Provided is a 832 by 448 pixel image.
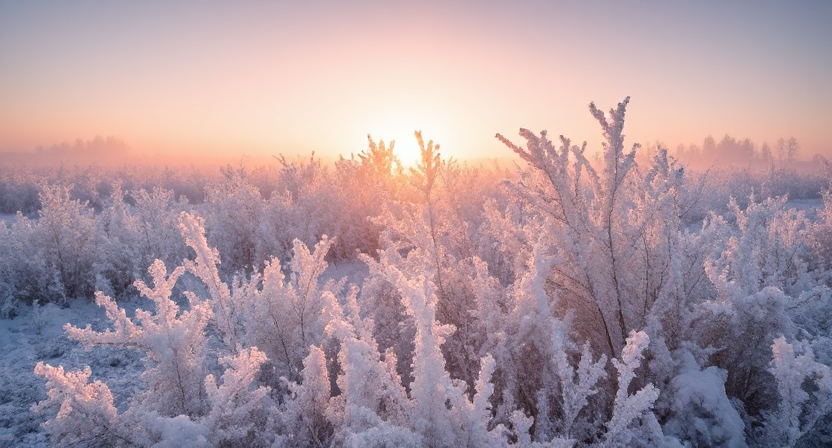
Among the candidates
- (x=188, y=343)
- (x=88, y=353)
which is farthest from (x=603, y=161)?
(x=88, y=353)

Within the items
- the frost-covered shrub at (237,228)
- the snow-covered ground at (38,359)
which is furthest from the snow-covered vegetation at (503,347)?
the frost-covered shrub at (237,228)

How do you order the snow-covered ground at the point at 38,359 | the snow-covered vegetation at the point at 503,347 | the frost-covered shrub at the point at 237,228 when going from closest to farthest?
the snow-covered vegetation at the point at 503,347 < the snow-covered ground at the point at 38,359 < the frost-covered shrub at the point at 237,228

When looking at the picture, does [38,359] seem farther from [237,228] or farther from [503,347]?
[503,347]

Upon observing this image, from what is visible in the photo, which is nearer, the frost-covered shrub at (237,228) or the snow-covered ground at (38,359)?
the snow-covered ground at (38,359)

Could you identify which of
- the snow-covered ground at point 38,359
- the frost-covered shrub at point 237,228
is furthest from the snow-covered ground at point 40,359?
the frost-covered shrub at point 237,228

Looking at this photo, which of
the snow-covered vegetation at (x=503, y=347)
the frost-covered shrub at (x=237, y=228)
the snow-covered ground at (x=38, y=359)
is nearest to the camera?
the snow-covered vegetation at (x=503, y=347)

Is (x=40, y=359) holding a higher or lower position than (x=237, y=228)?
lower

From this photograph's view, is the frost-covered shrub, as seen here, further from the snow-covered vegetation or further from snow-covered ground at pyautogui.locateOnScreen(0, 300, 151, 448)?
the snow-covered vegetation

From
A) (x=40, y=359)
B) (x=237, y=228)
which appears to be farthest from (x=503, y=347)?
(x=237, y=228)

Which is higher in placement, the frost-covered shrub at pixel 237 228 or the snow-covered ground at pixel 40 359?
the frost-covered shrub at pixel 237 228

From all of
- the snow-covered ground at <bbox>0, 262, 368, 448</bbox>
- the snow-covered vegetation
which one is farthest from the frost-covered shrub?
the snow-covered vegetation

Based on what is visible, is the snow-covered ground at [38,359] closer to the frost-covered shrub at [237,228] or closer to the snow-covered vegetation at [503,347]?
the snow-covered vegetation at [503,347]

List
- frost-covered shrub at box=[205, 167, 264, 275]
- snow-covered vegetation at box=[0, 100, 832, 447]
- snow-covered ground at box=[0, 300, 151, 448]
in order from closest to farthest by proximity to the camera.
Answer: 1. snow-covered vegetation at box=[0, 100, 832, 447]
2. snow-covered ground at box=[0, 300, 151, 448]
3. frost-covered shrub at box=[205, 167, 264, 275]

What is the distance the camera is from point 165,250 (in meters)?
4.66
